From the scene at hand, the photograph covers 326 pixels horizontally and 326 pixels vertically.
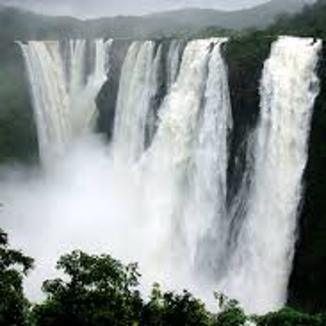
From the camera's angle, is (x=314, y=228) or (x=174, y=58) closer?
(x=314, y=228)

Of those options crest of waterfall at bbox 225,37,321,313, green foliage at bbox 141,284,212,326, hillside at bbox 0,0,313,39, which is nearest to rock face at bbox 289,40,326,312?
crest of waterfall at bbox 225,37,321,313

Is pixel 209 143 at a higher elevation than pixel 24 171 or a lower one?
lower

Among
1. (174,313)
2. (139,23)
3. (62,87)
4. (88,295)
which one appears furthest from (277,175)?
(139,23)

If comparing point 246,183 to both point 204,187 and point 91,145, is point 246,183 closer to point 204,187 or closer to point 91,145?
point 204,187

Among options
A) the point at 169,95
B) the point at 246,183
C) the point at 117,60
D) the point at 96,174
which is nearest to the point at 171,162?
the point at 169,95

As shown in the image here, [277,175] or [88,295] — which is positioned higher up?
[277,175]

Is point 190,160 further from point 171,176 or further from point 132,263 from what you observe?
point 132,263

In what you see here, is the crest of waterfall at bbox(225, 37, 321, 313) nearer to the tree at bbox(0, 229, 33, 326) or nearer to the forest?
the forest
